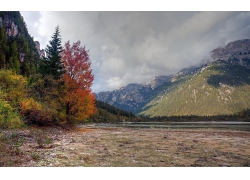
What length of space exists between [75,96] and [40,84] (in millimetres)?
4557

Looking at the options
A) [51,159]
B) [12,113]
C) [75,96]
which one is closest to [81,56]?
[75,96]

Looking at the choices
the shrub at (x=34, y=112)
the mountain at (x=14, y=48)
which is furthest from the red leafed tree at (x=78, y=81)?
the mountain at (x=14, y=48)

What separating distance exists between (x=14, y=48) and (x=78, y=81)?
94.9 metres

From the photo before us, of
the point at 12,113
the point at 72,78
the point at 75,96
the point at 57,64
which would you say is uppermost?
the point at 57,64

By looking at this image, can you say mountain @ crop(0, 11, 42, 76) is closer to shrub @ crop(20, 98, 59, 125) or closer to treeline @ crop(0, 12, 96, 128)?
treeline @ crop(0, 12, 96, 128)

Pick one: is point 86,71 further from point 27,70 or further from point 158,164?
point 27,70

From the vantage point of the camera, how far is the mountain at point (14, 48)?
89.6 metres

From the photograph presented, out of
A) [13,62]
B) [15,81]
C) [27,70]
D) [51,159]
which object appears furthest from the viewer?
[27,70]

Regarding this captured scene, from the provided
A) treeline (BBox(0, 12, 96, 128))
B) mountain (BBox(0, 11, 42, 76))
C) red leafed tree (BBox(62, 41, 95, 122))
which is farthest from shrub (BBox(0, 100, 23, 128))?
mountain (BBox(0, 11, 42, 76))

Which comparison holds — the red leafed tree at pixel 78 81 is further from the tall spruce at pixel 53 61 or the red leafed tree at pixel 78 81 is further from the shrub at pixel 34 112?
the shrub at pixel 34 112

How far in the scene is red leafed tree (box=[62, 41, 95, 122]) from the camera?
24.1 metres

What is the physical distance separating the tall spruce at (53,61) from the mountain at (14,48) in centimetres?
6368

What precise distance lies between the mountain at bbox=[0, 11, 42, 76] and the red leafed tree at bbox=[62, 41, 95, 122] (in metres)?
67.6

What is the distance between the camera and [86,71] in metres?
24.9
